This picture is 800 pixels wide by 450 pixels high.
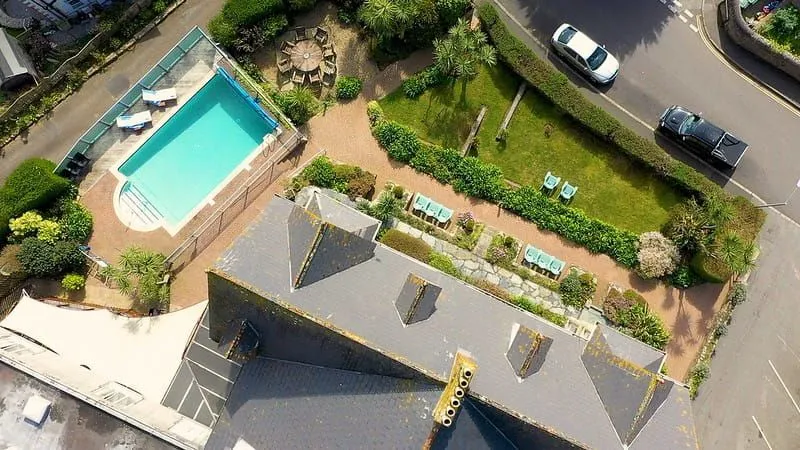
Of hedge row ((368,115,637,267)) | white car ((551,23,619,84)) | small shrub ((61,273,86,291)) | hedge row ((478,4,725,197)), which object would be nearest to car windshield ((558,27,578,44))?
white car ((551,23,619,84))

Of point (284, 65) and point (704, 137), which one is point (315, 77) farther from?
point (704, 137)

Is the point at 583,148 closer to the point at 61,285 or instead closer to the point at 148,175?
the point at 148,175

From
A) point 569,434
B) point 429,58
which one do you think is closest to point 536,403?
point 569,434

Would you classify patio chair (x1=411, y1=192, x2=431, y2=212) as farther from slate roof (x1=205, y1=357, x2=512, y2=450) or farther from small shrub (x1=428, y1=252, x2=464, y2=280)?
slate roof (x1=205, y1=357, x2=512, y2=450)

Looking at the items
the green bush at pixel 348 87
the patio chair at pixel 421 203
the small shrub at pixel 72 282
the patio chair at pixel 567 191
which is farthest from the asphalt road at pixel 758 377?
the small shrub at pixel 72 282

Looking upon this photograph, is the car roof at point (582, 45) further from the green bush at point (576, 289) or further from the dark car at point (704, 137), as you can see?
the green bush at point (576, 289)


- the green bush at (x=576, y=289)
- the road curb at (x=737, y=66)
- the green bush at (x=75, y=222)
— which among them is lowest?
the green bush at (x=75, y=222)
